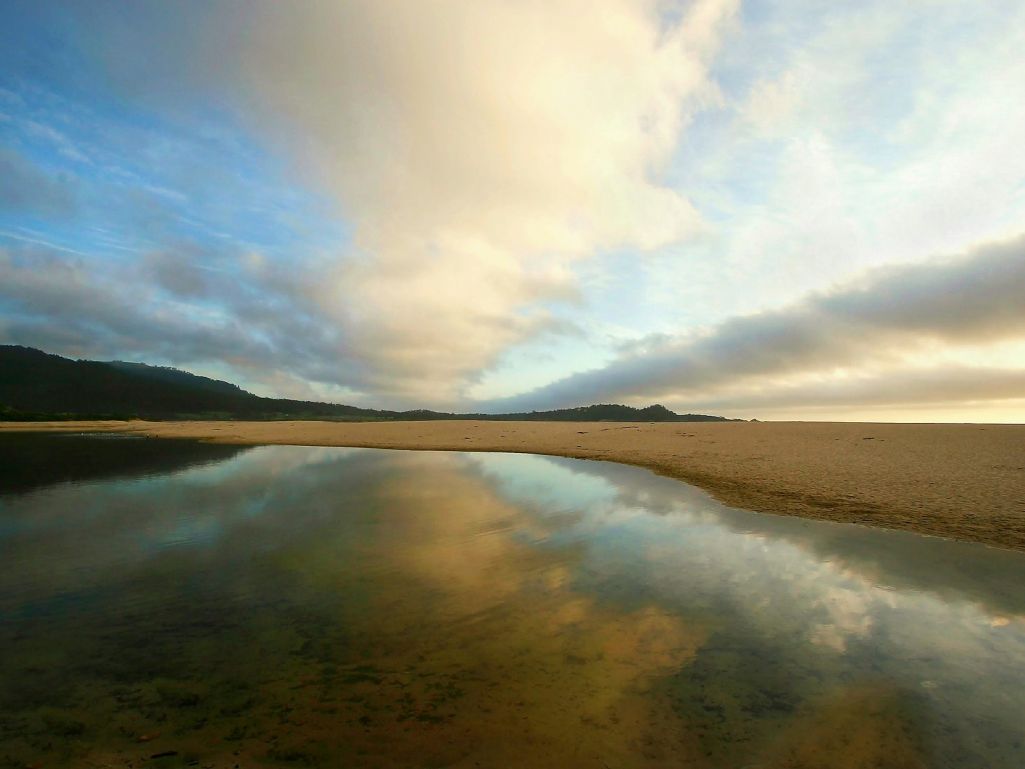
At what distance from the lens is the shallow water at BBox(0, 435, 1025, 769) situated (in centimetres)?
514

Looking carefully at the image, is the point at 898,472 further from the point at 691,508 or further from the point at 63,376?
the point at 63,376

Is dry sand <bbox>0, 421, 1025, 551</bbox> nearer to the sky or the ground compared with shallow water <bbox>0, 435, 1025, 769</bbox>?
nearer to the sky

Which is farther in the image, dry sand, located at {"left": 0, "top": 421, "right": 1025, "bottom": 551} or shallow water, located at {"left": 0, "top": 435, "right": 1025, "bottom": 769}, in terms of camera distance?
dry sand, located at {"left": 0, "top": 421, "right": 1025, "bottom": 551}

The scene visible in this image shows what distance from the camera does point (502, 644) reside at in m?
7.45

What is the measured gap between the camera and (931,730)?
5.51 metres

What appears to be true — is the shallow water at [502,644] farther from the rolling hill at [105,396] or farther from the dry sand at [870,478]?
the rolling hill at [105,396]

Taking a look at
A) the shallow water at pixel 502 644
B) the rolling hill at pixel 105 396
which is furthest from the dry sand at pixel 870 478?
the rolling hill at pixel 105 396

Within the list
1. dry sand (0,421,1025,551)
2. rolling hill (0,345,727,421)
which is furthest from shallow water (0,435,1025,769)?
rolling hill (0,345,727,421)

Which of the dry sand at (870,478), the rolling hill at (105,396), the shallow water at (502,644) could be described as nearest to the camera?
the shallow water at (502,644)

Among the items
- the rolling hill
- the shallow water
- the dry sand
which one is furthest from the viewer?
the rolling hill

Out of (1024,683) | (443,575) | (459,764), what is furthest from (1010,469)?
(459,764)

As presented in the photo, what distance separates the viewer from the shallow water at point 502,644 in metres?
5.14

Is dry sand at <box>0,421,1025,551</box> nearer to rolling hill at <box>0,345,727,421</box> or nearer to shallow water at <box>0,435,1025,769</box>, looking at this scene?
shallow water at <box>0,435,1025,769</box>

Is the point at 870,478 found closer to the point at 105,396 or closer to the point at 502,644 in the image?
the point at 502,644
